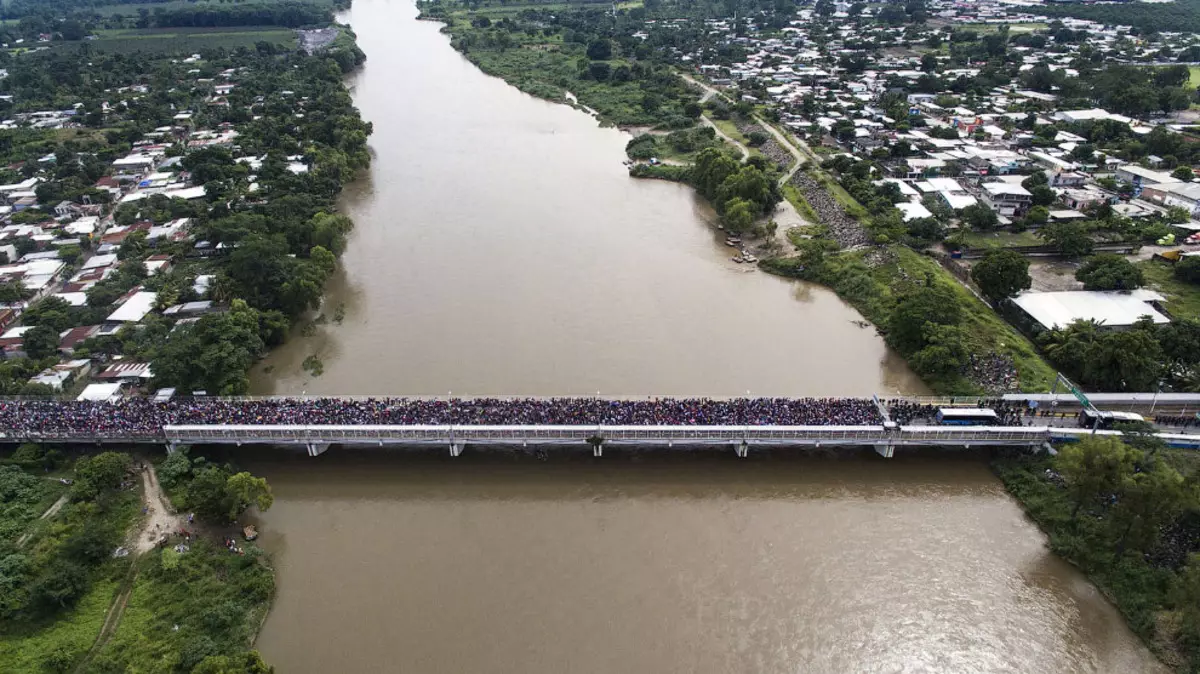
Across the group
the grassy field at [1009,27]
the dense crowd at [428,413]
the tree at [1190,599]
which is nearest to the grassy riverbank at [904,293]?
the dense crowd at [428,413]

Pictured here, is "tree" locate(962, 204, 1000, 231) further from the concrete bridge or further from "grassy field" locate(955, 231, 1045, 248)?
the concrete bridge

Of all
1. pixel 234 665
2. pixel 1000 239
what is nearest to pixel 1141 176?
pixel 1000 239

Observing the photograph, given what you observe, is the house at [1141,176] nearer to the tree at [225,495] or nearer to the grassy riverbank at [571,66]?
the grassy riverbank at [571,66]

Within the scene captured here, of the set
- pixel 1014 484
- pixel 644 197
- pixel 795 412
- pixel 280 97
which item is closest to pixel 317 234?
pixel 644 197

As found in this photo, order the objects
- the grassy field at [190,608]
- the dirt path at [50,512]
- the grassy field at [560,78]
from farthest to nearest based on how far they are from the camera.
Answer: the grassy field at [560,78], the dirt path at [50,512], the grassy field at [190,608]

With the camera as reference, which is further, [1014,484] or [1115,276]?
[1115,276]

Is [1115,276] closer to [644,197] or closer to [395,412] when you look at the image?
[644,197]
